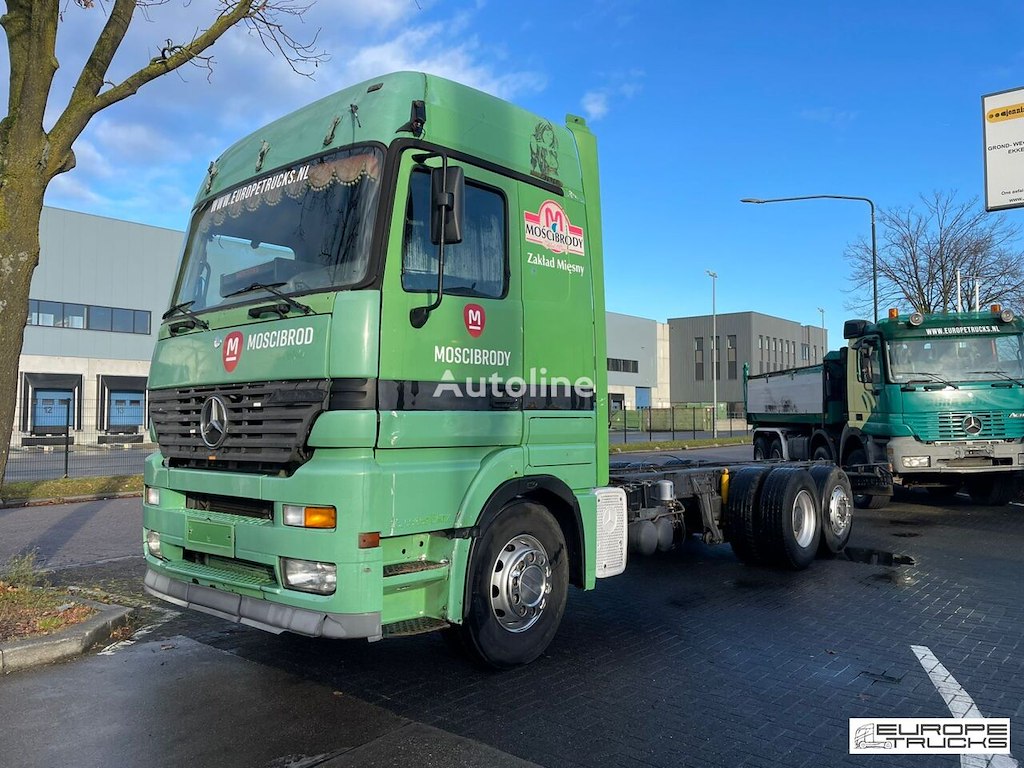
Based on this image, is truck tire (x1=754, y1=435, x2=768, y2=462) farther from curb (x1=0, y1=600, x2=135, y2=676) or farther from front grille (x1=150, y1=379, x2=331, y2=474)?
front grille (x1=150, y1=379, x2=331, y2=474)

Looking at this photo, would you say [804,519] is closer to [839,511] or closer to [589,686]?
[839,511]

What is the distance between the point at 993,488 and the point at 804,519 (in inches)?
273

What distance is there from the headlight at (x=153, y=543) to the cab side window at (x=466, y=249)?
2.48 metres

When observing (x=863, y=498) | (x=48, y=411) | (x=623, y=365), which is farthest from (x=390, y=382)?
(x=623, y=365)

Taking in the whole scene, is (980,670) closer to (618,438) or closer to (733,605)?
(733,605)

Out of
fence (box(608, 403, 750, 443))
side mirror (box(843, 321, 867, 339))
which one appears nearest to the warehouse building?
fence (box(608, 403, 750, 443))

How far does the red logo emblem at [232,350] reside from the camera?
Result: 447 cm

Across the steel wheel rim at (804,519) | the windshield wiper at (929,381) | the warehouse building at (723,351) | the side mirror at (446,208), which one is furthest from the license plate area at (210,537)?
the warehouse building at (723,351)

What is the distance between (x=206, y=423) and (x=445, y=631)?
1943 mm

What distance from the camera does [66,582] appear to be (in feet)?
24.9

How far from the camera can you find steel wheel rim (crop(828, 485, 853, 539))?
874 cm

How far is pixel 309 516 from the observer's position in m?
4.02

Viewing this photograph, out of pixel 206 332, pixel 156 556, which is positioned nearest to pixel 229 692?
pixel 156 556

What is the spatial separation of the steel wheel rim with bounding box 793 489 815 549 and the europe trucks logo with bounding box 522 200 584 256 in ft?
14.0
